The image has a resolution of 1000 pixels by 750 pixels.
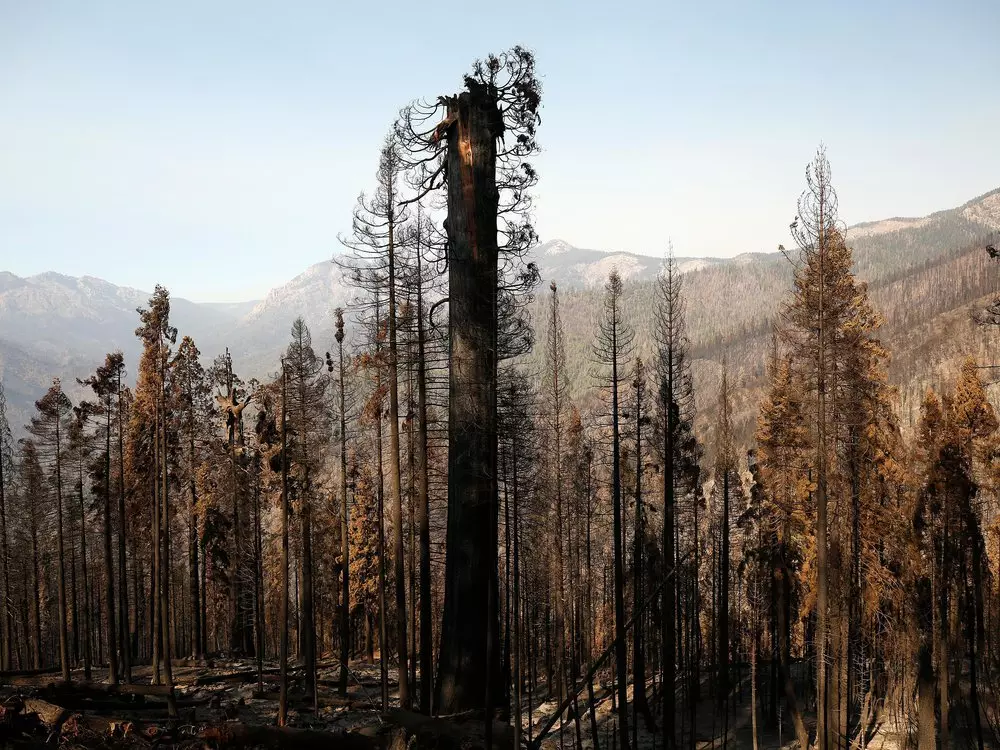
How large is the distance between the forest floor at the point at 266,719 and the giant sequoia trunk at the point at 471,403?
3.44 feet

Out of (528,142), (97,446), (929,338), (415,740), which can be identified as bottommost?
(415,740)

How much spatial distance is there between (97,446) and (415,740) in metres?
23.3

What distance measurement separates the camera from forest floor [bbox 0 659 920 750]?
229 inches

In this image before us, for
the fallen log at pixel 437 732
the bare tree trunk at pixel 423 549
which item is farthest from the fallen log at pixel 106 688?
the fallen log at pixel 437 732

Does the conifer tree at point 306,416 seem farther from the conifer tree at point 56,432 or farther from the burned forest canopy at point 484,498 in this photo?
the conifer tree at point 56,432

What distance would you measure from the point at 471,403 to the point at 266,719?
39.4 feet

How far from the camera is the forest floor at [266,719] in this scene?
19.1ft

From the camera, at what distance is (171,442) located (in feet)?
80.3

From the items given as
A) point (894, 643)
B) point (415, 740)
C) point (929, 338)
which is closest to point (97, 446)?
point (415, 740)

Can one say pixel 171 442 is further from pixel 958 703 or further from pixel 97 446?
pixel 958 703

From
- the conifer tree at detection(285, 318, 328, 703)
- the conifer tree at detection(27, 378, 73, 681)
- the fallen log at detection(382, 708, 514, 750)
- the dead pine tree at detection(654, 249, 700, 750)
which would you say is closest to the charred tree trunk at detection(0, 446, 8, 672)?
the conifer tree at detection(27, 378, 73, 681)

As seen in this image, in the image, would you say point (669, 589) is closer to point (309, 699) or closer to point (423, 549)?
point (423, 549)

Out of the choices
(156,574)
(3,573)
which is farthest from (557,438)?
(3,573)

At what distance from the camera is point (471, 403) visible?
909 cm
